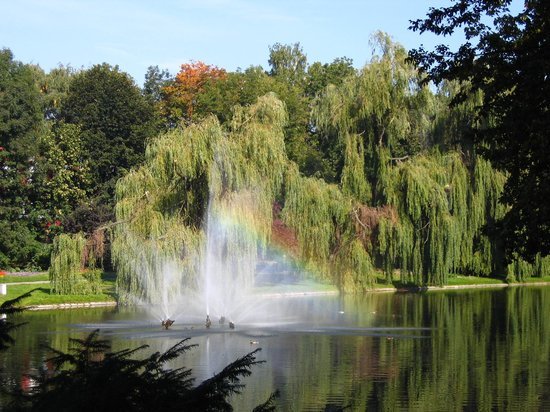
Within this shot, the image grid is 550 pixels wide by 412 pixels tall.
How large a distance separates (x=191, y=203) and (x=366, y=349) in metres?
10.4

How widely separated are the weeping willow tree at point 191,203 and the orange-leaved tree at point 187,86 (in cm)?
3638

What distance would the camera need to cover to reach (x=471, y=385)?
18.5 m

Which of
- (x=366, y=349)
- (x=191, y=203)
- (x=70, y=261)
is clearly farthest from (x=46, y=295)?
(x=366, y=349)

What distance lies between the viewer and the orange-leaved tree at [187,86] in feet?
227

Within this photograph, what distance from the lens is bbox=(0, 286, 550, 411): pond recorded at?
17.5m

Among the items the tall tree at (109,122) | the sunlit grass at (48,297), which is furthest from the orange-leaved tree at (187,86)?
the sunlit grass at (48,297)

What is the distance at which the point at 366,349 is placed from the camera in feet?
76.1

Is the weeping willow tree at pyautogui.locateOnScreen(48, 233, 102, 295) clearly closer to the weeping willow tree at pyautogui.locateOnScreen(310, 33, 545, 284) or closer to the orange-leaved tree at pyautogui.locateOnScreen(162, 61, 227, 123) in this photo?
the weeping willow tree at pyautogui.locateOnScreen(310, 33, 545, 284)

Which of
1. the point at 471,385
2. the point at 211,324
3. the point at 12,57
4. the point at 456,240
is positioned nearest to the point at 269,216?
the point at 211,324

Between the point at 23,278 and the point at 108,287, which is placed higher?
the point at 23,278

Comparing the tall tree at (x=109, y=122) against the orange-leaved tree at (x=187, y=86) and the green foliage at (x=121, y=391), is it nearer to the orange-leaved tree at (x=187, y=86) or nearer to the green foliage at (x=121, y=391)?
the orange-leaved tree at (x=187, y=86)

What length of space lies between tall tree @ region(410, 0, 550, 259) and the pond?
154 inches

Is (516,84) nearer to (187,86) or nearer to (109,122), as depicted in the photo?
(109,122)

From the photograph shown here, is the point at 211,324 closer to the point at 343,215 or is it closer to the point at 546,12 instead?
the point at 343,215
